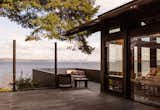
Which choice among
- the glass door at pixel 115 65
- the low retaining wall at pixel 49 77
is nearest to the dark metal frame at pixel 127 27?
the glass door at pixel 115 65

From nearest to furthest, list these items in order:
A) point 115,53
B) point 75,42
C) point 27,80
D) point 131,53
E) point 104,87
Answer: point 131,53 < point 115,53 < point 104,87 < point 27,80 < point 75,42

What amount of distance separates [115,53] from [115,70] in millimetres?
614

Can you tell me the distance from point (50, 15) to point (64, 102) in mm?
5887

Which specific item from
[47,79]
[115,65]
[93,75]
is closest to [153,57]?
[115,65]

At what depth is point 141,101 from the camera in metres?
7.95

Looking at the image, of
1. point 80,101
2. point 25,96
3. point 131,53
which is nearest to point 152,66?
point 131,53

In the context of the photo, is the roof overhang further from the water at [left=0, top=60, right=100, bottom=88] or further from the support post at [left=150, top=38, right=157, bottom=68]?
the water at [left=0, top=60, right=100, bottom=88]

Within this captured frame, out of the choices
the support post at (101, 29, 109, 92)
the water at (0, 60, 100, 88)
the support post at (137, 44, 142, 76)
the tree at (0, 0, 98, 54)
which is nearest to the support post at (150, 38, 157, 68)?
the support post at (137, 44, 142, 76)

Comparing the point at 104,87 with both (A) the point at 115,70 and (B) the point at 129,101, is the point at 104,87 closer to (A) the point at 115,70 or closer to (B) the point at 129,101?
(A) the point at 115,70

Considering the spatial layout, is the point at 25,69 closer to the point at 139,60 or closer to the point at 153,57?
the point at 139,60

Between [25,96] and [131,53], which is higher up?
[131,53]

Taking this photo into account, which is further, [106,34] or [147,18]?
[106,34]

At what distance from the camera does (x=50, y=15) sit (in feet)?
41.3

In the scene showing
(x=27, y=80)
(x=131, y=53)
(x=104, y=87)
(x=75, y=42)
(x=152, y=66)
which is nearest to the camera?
(x=152, y=66)
